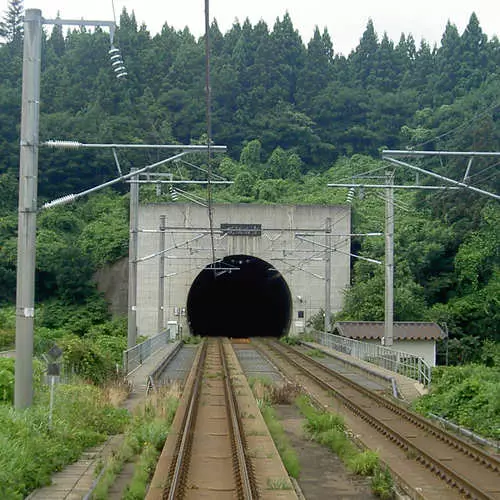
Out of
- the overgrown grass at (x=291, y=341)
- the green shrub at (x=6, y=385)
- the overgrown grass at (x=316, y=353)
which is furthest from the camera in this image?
the overgrown grass at (x=291, y=341)

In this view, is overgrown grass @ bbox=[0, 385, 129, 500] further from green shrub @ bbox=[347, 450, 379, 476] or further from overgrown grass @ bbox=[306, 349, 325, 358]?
overgrown grass @ bbox=[306, 349, 325, 358]

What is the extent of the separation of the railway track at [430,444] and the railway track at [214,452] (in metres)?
2.34

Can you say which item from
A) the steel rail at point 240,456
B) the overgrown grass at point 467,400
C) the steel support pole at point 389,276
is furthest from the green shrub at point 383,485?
the steel support pole at point 389,276

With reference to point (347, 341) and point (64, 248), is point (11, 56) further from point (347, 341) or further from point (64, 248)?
point (347, 341)

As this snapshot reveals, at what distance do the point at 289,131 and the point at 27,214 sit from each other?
68628 millimetres

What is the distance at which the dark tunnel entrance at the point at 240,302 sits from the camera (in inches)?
2366

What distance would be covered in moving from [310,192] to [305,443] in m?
56.9

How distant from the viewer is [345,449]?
14.0 m

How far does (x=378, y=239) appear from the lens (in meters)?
52.6

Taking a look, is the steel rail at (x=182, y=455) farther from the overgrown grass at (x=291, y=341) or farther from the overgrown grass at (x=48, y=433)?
the overgrown grass at (x=291, y=341)

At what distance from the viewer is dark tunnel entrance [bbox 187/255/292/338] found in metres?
60.1

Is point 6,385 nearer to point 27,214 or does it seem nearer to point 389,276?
point 27,214

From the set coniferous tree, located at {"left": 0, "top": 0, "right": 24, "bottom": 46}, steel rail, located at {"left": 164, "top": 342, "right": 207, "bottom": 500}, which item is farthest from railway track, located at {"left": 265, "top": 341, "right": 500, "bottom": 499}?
coniferous tree, located at {"left": 0, "top": 0, "right": 24, "bottom": 46}

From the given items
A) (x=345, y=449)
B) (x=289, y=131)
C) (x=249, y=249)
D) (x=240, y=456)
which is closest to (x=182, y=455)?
(x=240, y=456)
